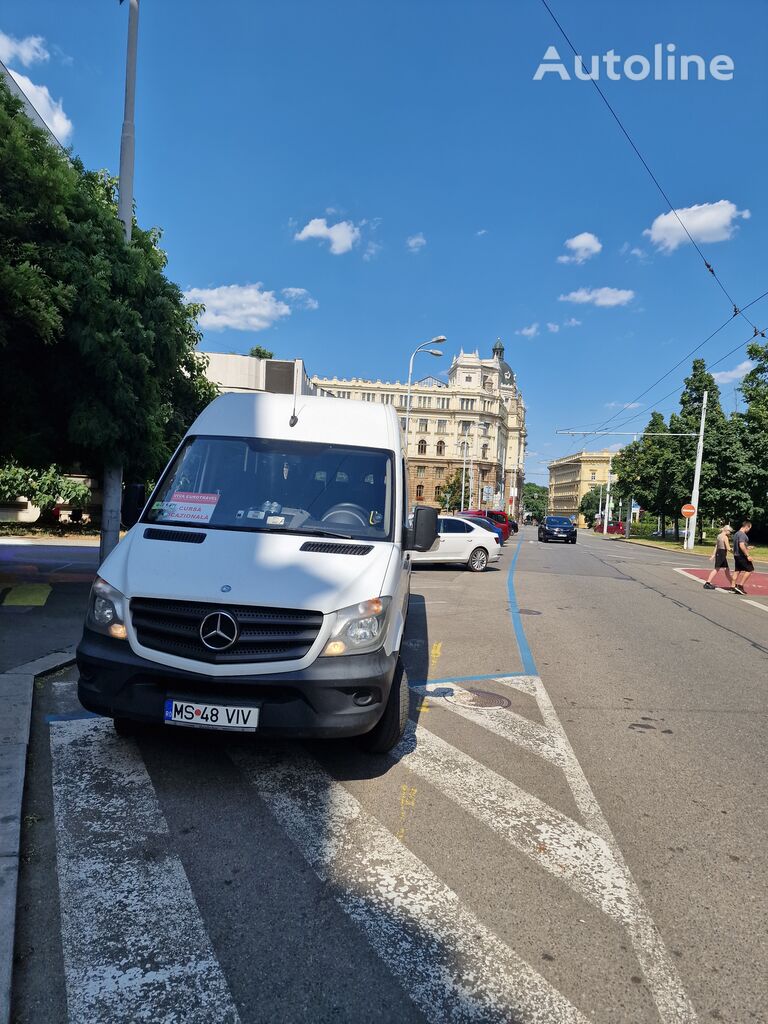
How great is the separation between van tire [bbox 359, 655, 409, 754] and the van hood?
755 millimetres

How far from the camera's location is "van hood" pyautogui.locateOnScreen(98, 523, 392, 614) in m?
3.94

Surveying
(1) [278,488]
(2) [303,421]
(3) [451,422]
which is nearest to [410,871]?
(1) [278,488]

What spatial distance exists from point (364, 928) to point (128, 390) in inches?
332

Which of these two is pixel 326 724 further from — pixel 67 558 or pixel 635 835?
pixel 67 558

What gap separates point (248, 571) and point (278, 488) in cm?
115

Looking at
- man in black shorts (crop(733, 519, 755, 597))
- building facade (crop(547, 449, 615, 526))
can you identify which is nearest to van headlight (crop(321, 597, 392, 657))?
man in black shorts (crop(733, 519, 755, 597))

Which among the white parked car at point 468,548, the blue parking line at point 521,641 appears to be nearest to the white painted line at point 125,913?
the blue parking line at point 521,641

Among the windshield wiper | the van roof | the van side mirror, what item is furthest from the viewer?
the van roof

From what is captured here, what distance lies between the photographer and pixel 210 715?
3832mm

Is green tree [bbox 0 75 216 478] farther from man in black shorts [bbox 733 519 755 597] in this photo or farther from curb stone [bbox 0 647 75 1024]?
man in black shorts [bbox 733 519 755 597]

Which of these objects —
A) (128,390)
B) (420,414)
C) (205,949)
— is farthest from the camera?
(420,414)

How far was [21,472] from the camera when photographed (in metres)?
24.3

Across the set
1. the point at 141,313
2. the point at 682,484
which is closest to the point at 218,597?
the point at 141,313

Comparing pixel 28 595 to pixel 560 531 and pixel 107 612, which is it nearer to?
pixel 107 612
